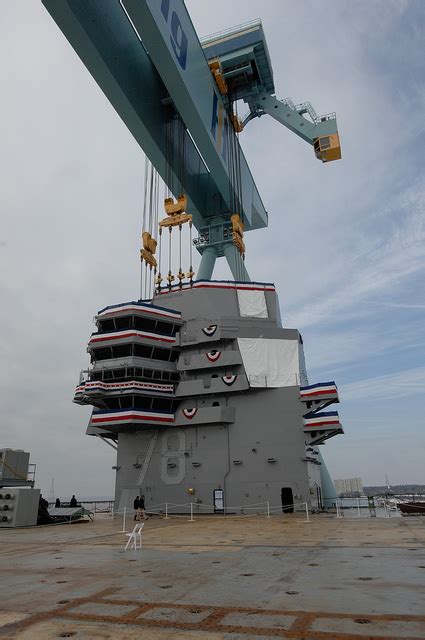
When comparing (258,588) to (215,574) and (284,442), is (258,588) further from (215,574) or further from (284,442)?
(284,442)

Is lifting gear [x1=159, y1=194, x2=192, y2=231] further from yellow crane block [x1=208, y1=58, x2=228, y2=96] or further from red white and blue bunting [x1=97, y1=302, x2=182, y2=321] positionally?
yellow crane block [x1=208, y1=58, x2=228, y2=96]

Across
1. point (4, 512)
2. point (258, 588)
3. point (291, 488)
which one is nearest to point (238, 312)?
point (291, 488)

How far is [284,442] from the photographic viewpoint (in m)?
30.2

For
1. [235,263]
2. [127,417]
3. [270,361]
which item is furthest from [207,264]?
[127,417]

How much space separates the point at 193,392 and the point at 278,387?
6116mm

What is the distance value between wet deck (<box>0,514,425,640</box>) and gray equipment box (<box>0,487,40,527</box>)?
10.6m

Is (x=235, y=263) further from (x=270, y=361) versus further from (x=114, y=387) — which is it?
(x=114, y=387)

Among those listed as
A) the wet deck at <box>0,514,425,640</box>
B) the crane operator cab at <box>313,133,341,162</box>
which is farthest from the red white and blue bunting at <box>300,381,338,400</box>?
the crane operator cab at <box>313,133,341,162</box>

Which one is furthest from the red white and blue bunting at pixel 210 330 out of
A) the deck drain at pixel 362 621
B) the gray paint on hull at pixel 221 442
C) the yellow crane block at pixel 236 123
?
the deck drain at pixel 362 621

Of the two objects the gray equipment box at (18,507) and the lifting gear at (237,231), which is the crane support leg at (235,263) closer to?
the lifting gear at (237,231)

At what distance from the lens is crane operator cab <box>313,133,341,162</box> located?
39.6 m

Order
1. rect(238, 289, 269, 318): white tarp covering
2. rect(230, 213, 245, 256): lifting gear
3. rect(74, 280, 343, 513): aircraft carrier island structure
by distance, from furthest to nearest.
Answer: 1. rect(230, 213, 245, 256): lifting gear
2. rect(238, 289, 269, 318): white tarp covering
3. rect(74, 280, 343, 513): aircraft carrier island structure

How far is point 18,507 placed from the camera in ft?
75.9

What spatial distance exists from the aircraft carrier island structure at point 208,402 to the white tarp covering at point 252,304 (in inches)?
3.1
